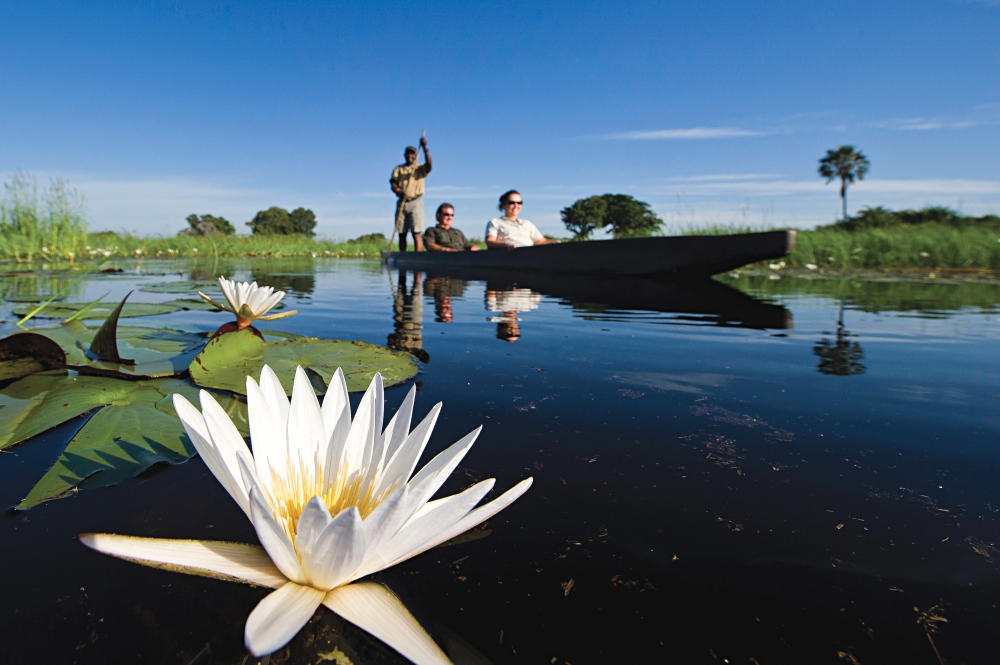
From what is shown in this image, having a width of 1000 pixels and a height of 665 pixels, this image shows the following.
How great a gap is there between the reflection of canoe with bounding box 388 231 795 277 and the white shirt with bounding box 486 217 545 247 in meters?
0.62

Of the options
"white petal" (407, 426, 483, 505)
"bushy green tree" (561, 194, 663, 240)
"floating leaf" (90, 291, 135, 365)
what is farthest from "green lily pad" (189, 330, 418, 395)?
"bushy green tree" (561, 194, 663, 240)

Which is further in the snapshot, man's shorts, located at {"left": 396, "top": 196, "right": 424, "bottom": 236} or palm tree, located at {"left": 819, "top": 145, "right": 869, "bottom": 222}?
palm tree, located at {"left": 819, "top": 145, "right": 869, "bottom": 222}

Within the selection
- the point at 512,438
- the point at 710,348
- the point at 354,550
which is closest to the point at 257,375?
the point at 512,438

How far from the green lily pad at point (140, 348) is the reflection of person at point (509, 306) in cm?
140

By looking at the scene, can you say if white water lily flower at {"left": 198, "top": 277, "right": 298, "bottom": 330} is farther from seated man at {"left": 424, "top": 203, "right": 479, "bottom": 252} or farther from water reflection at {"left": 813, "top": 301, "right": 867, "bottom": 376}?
seated man at {"left": 424, "top": 203, "right": 479, "bottom": 252}

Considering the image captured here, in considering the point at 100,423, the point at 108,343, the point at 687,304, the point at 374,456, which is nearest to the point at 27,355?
the point at 108,343

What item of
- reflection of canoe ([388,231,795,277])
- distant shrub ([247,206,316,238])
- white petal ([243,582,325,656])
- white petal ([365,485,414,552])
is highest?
distant shrub ([247,206,316,238])

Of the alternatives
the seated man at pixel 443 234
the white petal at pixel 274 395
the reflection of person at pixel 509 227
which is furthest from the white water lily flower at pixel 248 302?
the seated man at pixel 443 234

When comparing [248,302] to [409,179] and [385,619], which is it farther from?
[409,179]

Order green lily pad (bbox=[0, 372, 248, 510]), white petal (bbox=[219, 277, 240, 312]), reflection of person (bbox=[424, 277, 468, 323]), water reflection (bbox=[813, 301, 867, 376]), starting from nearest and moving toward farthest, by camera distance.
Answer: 1. green lily pad (bbox=[0, 372, 248, 510])
2. white petal (bbox=[219, 277, 240, 312])
3. water reflection (bbox=[813, 301, 867, 376])
4. reflection of person (bbox=[424, 277, 468, 323])

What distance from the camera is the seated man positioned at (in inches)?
399

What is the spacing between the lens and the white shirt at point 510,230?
879 centimetres

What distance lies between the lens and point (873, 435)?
4.07 feet

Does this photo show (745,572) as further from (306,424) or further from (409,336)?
(409,336)
